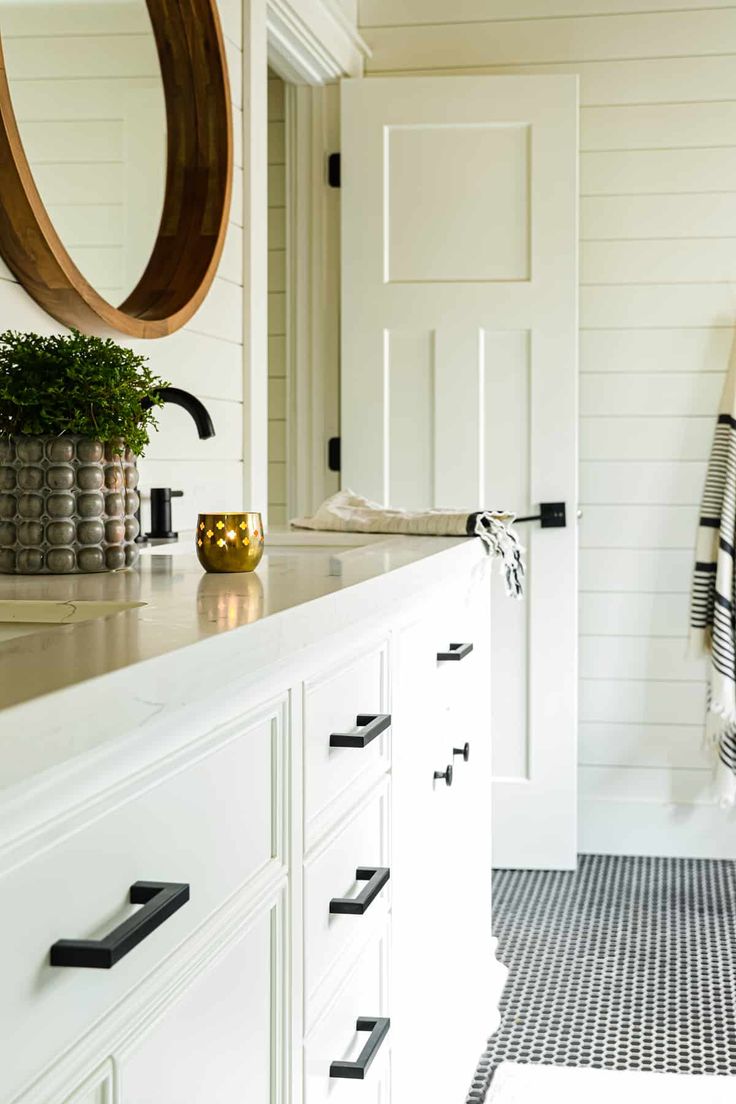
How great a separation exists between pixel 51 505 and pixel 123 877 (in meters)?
0.67

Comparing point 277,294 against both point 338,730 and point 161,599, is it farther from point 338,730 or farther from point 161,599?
point 161,599

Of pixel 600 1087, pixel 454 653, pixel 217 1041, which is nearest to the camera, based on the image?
pixel 217 1041

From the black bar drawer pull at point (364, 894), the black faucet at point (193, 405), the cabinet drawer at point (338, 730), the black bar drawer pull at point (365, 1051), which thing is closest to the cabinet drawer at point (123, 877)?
the cabinet drawer at point (338, 730)

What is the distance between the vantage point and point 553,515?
352 cm

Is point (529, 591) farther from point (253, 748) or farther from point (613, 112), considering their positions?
point (253, 748)

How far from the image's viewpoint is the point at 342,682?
128 cm

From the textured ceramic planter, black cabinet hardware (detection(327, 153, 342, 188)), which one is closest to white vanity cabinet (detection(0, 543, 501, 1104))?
the textured ceramic planter

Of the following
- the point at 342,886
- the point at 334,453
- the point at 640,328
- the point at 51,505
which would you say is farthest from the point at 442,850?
the point at 640,328

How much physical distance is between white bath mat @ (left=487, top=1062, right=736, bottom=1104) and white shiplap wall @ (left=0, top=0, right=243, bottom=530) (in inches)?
44.6

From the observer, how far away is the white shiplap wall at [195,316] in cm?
173

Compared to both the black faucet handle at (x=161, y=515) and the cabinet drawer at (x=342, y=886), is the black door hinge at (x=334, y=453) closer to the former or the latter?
the black faucet handle at (x=161, y=515)

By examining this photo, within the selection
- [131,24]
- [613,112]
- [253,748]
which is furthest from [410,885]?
[613,112]

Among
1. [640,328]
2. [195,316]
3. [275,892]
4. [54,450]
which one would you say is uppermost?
[640,328]

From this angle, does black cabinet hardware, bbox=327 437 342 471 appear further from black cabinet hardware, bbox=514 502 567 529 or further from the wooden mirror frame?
the wooden mirror frame
